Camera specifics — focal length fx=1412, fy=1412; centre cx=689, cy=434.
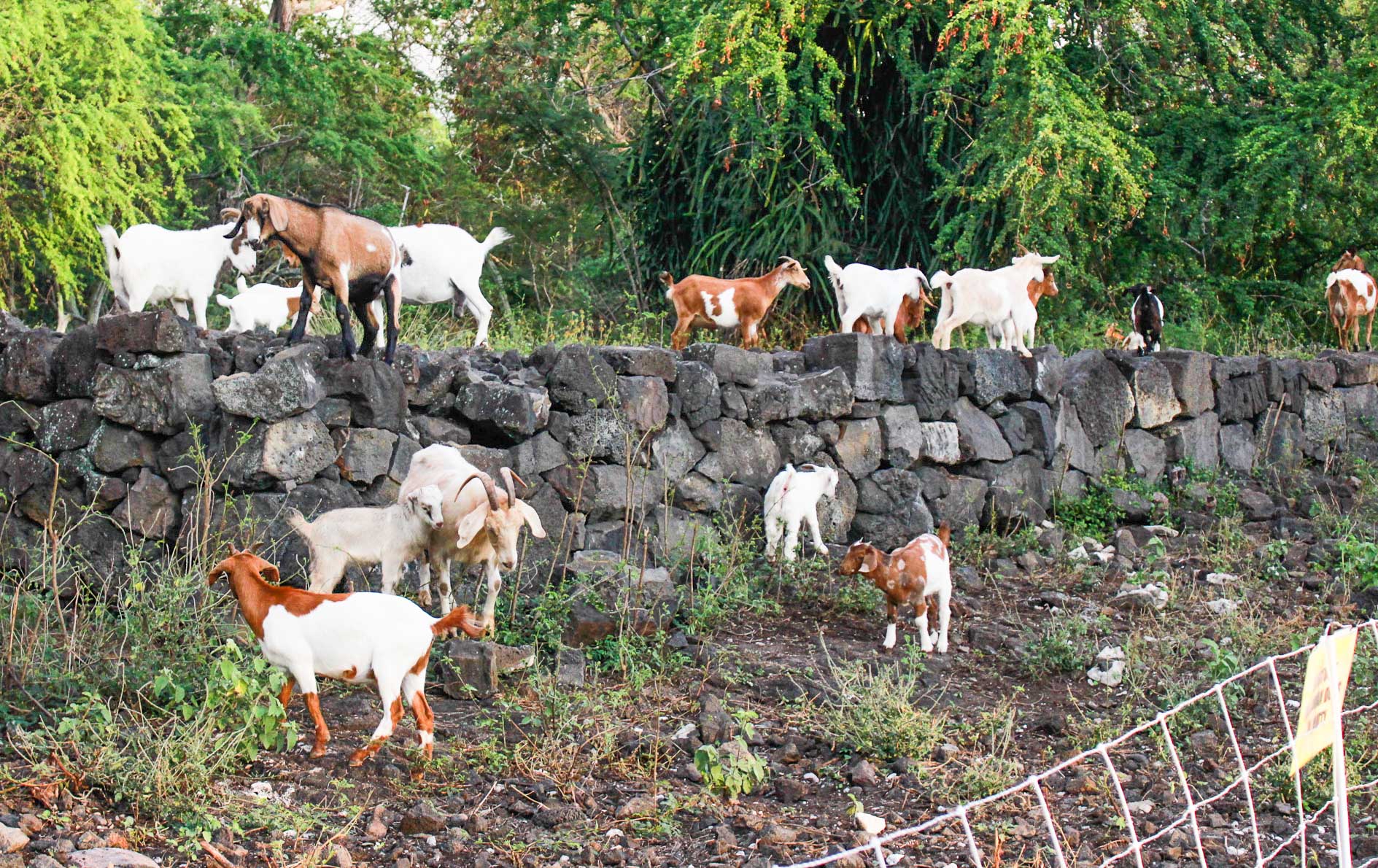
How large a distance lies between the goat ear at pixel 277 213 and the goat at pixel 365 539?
4.30 ft

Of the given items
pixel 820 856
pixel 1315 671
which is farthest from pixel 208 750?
pixel 1315 671

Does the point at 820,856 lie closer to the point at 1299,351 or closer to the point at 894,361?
the point at 894,361

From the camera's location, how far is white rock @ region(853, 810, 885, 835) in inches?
195

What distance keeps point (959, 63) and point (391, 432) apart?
6680 mm

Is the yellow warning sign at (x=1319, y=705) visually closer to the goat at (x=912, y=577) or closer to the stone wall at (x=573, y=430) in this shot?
the goat at (x=912, y=577)

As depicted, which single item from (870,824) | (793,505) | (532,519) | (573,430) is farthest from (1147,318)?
(870,824)

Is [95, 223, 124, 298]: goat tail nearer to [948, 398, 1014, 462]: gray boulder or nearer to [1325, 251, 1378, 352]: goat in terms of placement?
[948, 398, 1014, 462]: gray boulder

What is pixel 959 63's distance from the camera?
11836 mm

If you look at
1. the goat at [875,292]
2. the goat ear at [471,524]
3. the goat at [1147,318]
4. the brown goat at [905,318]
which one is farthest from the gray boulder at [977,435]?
the goat ear at [471,524]

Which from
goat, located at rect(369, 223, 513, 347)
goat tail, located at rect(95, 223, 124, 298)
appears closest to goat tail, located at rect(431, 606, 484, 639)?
goat, located at rect(369, 223, 513, 347)

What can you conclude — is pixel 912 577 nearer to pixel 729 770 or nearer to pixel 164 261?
pixel 729 770

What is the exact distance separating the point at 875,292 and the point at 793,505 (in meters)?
2.07

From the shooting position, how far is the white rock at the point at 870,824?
4.96m

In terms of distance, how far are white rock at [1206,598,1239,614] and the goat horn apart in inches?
164
